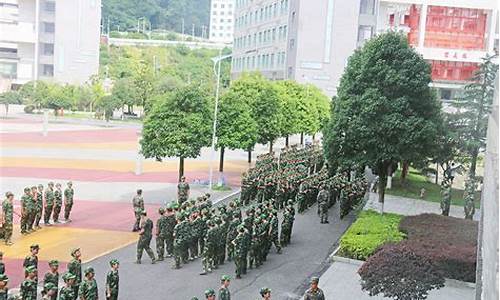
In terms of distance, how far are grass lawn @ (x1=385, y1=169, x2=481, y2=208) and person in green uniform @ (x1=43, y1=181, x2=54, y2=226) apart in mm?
13429

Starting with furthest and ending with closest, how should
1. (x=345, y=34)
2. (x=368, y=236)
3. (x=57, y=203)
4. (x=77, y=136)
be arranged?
(x=345, y=34), (x=77, y=136), (x=57, y=203), (x=368, y=236)

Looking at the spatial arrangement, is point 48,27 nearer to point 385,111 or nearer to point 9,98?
point 9,98

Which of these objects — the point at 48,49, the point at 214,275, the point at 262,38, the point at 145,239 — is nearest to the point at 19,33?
the point at 48,49

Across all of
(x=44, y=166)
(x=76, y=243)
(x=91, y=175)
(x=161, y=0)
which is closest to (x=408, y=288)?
(x=76, y=243)

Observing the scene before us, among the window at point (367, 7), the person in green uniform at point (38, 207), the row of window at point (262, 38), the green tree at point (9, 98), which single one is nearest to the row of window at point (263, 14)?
the row of window at point (262, 38)

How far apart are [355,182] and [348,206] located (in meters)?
1.29

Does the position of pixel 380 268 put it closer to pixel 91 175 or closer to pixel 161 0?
pixel 91 175

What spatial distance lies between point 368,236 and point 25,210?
7902mm

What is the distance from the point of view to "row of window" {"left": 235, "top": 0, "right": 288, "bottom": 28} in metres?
51.1

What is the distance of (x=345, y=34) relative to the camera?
4703cm

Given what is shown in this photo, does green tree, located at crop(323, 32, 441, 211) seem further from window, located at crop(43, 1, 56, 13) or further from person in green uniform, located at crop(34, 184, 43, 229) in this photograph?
window, located at crop(43, 1, 56, 13)

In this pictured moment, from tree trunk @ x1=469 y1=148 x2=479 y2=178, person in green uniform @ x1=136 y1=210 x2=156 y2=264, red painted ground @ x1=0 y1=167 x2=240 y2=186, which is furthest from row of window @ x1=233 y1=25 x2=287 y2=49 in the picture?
person in green uniform @ x1=136 y1=210 x2=156 y2=264

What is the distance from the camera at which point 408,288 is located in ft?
30.1

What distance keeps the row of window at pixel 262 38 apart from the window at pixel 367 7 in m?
6.54
